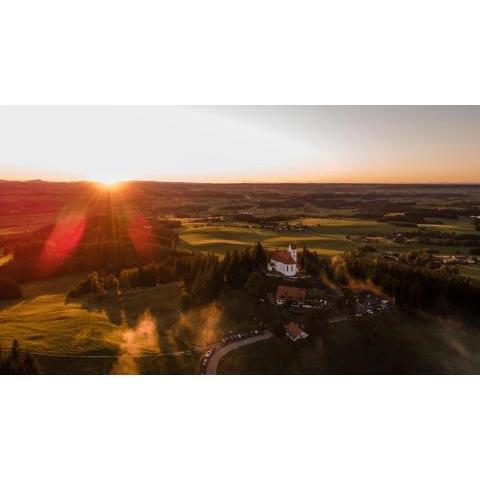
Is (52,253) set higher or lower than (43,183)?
lower

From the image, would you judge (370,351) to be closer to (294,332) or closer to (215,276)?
(294,332)

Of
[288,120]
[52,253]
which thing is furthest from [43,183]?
[288,120]

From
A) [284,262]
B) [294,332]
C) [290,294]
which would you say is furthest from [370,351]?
[284,262]

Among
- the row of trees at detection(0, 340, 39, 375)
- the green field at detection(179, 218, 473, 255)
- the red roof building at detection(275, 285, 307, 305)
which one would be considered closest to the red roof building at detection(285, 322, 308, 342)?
the red roof building at detection(275, 285, 307, 305)

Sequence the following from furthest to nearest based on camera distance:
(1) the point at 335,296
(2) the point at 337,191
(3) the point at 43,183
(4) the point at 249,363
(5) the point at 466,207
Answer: (2) the point at 337,191 → (5) the point at 466,207 → (3) the point at 43,183 → (1) the point at 335,296 → (4) the point at 249,363

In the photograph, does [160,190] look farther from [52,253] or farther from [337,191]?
[337,191]

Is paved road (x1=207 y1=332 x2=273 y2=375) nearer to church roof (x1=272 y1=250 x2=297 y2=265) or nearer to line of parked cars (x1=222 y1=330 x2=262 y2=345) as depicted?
line of parked cars (x1=222 y1=330 x2=262 y2=345)
